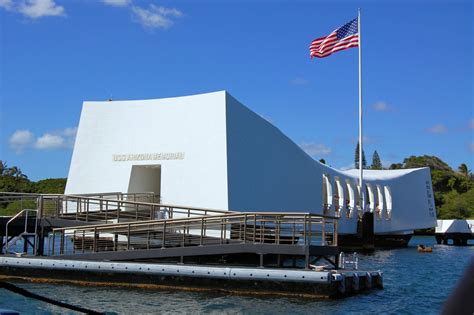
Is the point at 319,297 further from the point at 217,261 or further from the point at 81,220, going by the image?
the point at 81,220

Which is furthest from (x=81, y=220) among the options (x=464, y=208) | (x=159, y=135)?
(x=464, y=208)

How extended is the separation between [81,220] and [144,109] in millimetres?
7943

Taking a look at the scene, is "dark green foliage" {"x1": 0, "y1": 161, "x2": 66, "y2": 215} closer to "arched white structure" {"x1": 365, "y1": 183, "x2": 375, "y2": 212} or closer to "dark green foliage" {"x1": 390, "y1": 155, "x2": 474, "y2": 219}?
"arched white structure" {"x1": 365, "y1": 183, "x2": 375, "y2": 212}

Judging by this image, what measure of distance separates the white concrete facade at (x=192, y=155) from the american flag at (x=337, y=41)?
5.87m

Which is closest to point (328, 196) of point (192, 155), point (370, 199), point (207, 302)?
point (370, 199)

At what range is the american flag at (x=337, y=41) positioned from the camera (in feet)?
109

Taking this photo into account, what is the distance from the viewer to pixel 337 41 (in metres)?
34.0

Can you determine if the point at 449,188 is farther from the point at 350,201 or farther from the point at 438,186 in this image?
the point at 350,201

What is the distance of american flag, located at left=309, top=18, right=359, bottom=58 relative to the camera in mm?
33094

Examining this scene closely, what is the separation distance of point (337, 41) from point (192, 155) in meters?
12.7

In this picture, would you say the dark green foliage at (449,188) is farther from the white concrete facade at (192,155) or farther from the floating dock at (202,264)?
the floating dock at (202,264)

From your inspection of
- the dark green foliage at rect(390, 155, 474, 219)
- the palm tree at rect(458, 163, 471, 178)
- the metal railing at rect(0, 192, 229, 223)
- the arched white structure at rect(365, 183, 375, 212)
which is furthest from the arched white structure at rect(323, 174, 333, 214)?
the palm tree at rect(458, 163, 471, 178)

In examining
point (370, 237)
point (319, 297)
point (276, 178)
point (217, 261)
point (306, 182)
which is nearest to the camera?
point (319, 297)

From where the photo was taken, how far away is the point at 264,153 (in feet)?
92.1
